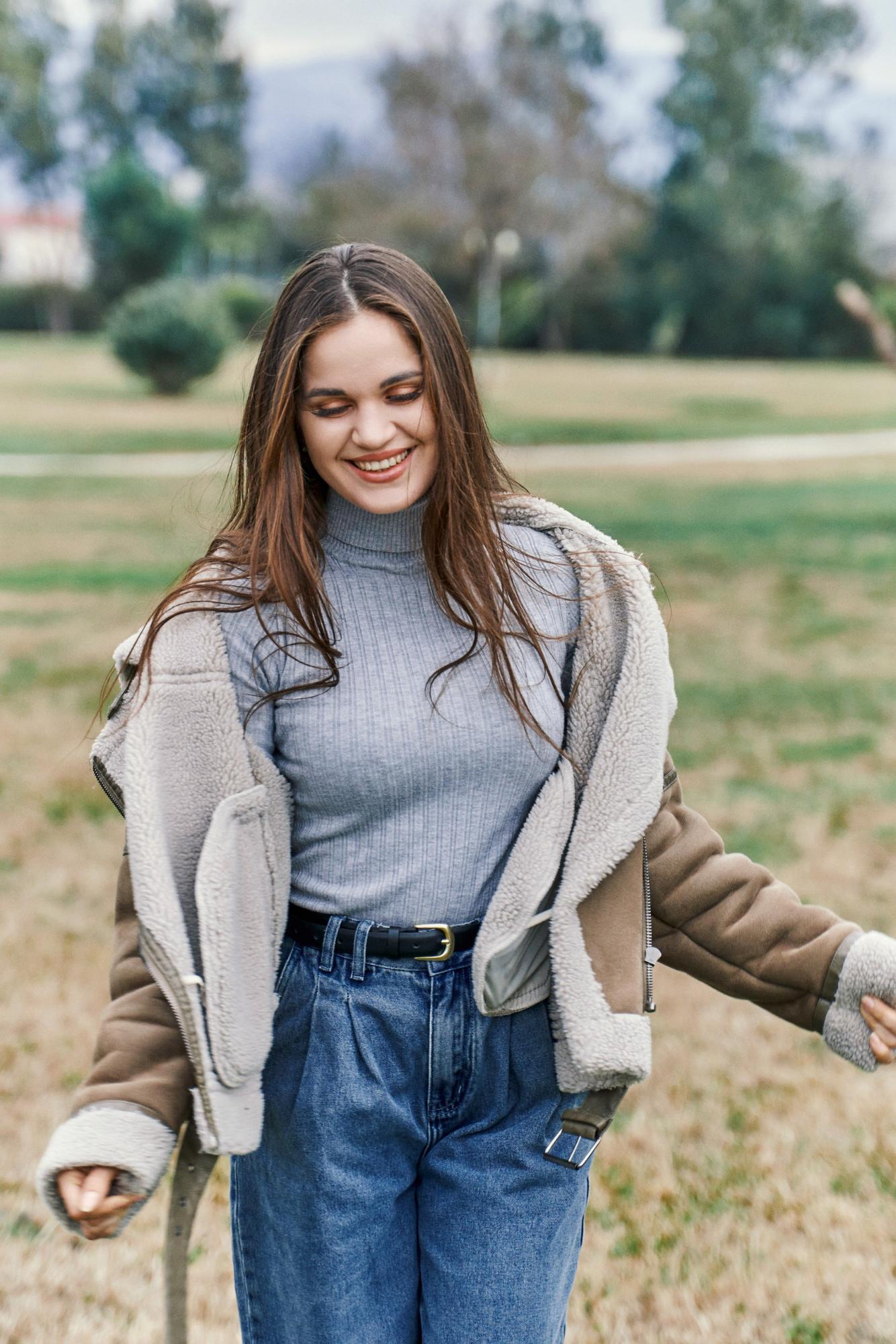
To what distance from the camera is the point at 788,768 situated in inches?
235

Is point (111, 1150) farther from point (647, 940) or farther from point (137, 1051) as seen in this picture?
point (647, 940)

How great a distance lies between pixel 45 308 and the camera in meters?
42.4

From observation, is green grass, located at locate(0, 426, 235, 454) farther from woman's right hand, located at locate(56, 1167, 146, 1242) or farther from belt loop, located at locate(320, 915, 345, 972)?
woman's right hand, located at locate(56, 1167, 146, 1242)

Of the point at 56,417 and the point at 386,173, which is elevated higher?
the point at 386,173

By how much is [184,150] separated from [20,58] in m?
15.1

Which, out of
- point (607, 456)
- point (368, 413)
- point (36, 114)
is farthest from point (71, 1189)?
point (36, 114)

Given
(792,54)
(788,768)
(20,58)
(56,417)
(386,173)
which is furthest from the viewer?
(792,54)

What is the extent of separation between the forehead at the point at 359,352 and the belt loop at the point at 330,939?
66 centimetres

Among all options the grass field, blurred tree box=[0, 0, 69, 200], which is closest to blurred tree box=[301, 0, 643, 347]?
the grass field

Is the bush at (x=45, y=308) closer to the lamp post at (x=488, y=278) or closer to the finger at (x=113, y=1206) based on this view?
the lamp post at (x=488, y=278)

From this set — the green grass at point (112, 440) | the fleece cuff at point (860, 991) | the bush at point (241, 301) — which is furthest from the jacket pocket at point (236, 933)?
the bush at point (241, 301)

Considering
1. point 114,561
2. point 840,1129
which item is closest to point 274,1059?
point 840,1129

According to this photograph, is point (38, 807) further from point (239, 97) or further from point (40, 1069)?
point (239, 97)

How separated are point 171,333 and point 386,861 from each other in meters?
22.2
